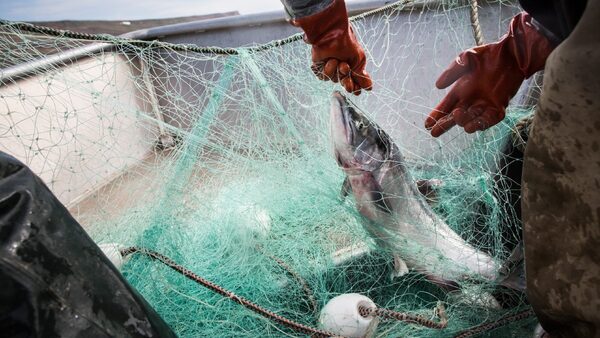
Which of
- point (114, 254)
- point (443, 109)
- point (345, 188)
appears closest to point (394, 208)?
point (345, 188)

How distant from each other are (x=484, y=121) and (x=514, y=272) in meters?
0.64

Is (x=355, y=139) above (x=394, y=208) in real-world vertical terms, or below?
above

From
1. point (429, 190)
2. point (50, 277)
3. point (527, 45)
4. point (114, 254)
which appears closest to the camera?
point (50, 277)

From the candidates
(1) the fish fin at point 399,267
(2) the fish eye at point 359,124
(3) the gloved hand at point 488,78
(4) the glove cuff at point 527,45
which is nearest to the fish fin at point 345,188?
(2) the fish eye at point 359,124

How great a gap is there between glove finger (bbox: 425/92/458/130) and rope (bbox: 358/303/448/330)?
0.84 metres

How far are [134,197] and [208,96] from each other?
91 cm

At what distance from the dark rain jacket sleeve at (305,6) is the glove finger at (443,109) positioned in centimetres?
71

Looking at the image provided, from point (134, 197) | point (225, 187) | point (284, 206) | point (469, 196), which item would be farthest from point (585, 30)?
point (134, 197)

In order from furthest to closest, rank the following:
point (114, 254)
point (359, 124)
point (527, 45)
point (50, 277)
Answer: point (359, 124), point (527, 45), point (114, 254), point (50, 277)

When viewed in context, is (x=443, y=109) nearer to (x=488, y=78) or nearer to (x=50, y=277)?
(x=488, y=78)

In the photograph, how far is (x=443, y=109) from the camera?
6.18ft

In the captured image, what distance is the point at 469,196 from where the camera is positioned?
182 centimetres

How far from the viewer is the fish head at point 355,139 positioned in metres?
1.87

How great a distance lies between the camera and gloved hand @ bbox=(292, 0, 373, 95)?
1.71 m
